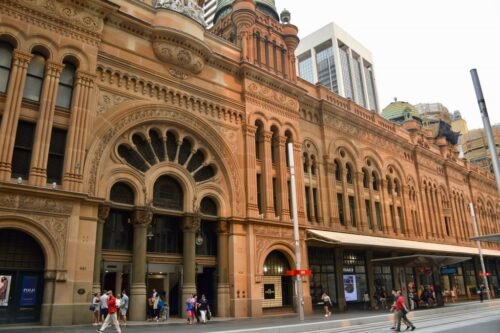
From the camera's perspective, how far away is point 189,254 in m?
23.9

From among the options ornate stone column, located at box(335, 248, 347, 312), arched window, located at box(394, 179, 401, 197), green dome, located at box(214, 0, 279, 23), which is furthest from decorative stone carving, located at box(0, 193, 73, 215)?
arched window, located at box(394, 179, 401, 197)

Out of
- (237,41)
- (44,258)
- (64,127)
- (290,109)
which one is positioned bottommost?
(44,258)

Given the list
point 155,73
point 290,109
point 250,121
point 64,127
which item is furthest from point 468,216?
point 64,127

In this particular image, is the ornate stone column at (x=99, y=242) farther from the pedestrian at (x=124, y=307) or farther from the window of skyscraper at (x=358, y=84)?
the window of skyscraper at (x=358, y=84)

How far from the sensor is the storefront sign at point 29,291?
17.5m

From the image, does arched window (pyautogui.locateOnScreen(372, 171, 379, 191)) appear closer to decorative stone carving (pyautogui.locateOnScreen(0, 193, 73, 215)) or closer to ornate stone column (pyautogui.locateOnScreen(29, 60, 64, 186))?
decorative stone carving (pyautogui.locateOnScreen(0, 193, 73, 215))

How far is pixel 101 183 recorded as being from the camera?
20.9m

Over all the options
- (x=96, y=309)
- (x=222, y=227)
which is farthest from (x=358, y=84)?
(x=96, y=309)

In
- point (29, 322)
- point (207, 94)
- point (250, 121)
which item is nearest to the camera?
point (29, 322)

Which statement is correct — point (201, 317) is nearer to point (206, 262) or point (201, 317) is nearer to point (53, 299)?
point (206, 262)

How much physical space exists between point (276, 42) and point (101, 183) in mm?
19830

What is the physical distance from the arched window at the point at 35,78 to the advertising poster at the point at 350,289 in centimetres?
2600

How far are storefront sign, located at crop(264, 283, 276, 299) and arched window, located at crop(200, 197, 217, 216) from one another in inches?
246

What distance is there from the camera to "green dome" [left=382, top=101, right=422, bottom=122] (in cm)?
5596
